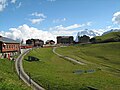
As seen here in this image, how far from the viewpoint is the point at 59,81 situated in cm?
5997

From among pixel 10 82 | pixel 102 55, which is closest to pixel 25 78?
pixel 10 82

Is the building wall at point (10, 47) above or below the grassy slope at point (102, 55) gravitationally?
above

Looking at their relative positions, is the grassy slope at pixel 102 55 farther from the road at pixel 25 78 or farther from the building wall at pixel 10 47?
the road at pixel 25 78

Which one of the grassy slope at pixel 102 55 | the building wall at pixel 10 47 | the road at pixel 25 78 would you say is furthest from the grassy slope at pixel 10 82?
the grassy slope at pixel 102 55

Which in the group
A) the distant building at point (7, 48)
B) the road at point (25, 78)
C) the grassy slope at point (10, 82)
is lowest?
the road at point (25, 78)

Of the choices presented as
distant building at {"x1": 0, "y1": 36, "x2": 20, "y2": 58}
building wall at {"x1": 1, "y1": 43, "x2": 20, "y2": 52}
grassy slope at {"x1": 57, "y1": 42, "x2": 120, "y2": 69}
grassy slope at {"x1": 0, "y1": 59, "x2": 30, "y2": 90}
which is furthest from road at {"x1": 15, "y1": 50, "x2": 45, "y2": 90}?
grassy slope at {"x1": 57, "y1": 42, "x2": 120, "y2": 69}

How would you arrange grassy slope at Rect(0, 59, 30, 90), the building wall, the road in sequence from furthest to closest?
the building wall, the road, grassy slope at Rect(0, 59, 30, 90)

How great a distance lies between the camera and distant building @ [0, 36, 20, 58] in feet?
322

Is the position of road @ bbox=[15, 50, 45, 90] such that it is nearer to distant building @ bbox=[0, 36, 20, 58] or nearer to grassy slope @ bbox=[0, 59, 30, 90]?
grassy slope @ bbox=[0, 59, 30, 90]

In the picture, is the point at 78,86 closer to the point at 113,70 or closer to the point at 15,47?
the point at 113,70

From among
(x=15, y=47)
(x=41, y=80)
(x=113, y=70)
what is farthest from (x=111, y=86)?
(x=15, y=47)

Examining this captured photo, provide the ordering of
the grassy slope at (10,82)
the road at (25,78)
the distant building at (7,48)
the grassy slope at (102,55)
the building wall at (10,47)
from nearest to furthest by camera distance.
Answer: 1. the grassy slope at (10,82)
2. the road at (25,78)
3. the distant building at (7,48)
4. the building wall at (10,47)
5. the grassy slope at (102,55)

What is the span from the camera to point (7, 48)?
340 feet

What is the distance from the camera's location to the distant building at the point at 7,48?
98.1 metres
